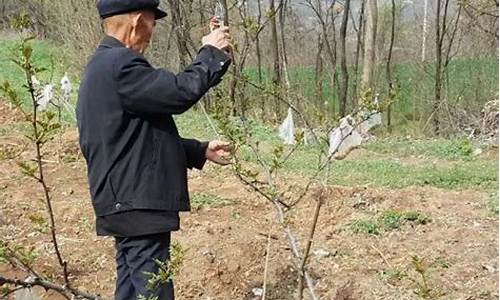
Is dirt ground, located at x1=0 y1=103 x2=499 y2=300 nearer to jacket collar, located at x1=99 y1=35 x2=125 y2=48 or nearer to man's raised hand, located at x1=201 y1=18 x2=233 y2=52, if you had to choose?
man's raised hand, located at x1=201 y1=18 x2=233 y2=52

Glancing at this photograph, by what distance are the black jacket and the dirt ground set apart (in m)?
1.36

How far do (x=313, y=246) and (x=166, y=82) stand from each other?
8.85 ft

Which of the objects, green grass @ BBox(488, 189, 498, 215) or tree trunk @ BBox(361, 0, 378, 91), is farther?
tree trunk @ BBox(361, 0, 378, 91)

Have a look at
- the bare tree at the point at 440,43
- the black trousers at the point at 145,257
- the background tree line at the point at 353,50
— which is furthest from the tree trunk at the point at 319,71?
the black trousers at the point at 145,257

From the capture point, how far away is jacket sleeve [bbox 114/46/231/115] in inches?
95.1

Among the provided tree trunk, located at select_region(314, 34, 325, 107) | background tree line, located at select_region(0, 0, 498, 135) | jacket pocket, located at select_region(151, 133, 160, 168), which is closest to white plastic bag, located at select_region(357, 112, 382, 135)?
jacket pocket, located at select_region(151, 133, 160, 168)

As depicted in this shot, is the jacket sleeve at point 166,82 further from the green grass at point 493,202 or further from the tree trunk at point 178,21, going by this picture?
the tree trunk at point 178,21

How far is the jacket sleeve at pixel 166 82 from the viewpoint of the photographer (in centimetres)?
242

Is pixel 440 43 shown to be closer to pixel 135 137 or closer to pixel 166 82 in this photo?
pixel 135 137

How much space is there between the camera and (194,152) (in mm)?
2832

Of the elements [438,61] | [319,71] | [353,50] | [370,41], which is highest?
[370,41]

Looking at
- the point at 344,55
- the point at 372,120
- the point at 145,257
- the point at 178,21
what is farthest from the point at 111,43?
the point at 344,55

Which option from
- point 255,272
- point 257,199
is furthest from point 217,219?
point 255,272

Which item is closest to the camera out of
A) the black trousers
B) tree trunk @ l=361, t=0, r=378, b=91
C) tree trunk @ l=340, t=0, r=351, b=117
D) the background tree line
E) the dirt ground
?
the black trousers
